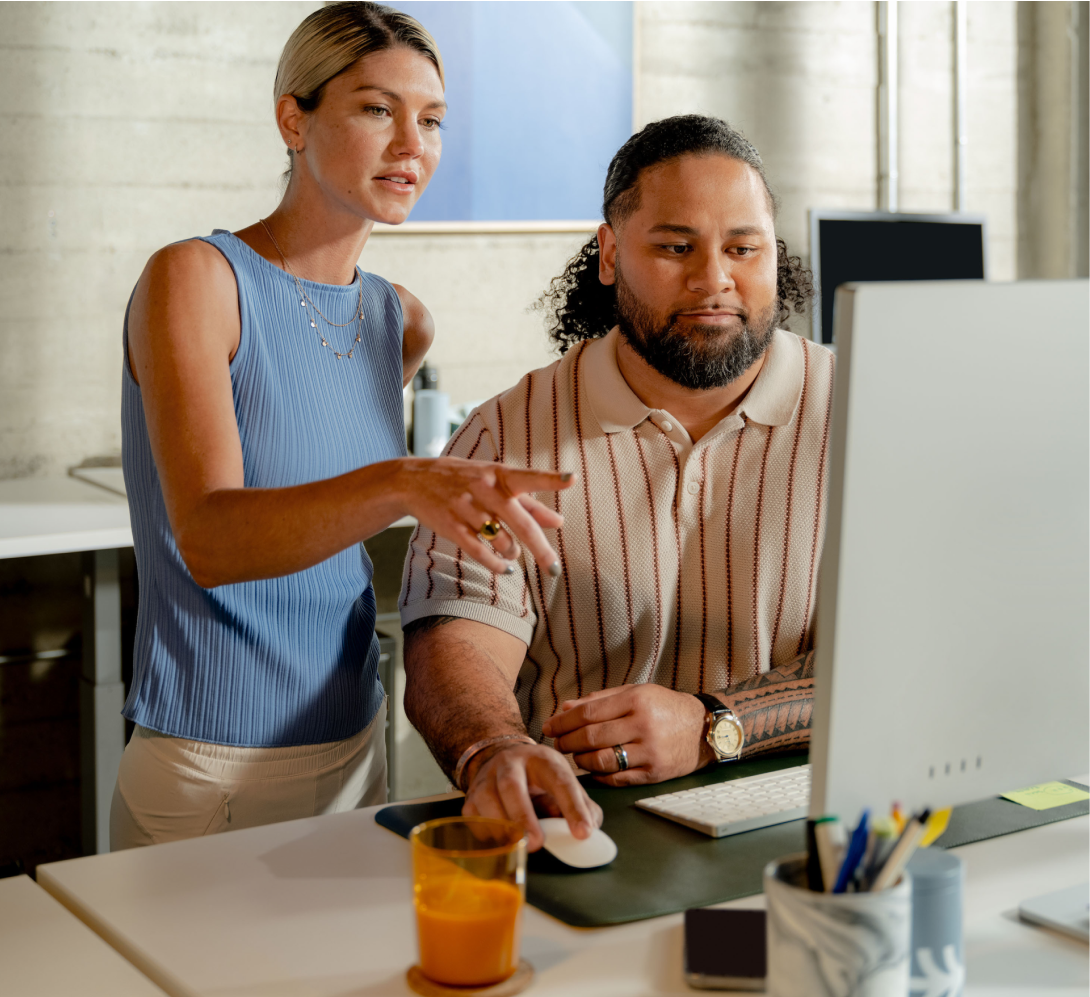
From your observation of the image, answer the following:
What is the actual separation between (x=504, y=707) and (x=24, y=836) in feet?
6.66

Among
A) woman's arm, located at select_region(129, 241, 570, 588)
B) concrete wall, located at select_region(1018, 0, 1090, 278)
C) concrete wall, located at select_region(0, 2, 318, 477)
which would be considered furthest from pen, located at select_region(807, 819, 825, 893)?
concrete wall, located at select_region(1018, 0, 1090, 278)

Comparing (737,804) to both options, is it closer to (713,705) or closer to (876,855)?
(713,705)

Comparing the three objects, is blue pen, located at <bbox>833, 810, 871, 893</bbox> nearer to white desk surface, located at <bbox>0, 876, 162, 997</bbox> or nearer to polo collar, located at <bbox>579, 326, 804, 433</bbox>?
white desk surface, located at <bbox>0, 876, 162, 997</bbox>

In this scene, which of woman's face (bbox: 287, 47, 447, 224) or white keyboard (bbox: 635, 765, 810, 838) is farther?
woman's face (bbox: 287, 47, 447, 224)

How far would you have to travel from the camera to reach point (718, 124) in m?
1.48

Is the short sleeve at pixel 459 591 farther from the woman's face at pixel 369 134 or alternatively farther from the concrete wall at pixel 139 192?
the concrete wall at pixel 139 192

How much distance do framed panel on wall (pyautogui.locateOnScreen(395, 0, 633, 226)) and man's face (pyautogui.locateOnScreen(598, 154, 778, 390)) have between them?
175 cm

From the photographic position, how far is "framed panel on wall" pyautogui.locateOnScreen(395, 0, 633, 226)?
3145 mm

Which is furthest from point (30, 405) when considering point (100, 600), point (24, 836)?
point (24, 836)

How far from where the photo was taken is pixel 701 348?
1423 millimetres

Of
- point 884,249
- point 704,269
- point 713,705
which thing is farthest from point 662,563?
point 884,249

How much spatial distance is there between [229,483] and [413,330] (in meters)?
0.57

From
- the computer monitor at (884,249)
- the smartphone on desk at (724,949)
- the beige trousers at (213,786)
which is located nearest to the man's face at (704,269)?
the beige trousers at (213,786)

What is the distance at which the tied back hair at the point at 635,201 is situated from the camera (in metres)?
1.45
